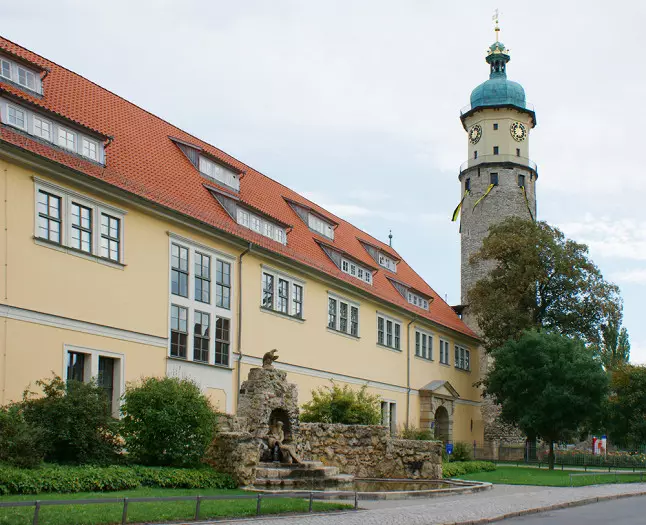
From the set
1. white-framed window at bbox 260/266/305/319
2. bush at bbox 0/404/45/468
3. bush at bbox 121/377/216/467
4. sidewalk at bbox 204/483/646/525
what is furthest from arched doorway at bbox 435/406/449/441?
bush at bbox 0/404/45/468

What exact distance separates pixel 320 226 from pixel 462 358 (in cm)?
1821

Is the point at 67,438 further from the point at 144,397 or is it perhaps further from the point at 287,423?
the point at 287,423

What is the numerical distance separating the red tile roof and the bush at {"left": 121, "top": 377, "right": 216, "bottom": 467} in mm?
6975

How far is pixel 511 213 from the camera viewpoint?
6362 centimetres

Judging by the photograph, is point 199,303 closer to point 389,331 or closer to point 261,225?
point 261,225

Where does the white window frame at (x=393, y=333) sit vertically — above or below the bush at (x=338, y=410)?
above

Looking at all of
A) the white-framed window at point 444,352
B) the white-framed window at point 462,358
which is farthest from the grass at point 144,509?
the white-framed window at point 462,358

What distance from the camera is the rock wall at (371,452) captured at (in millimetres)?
28031

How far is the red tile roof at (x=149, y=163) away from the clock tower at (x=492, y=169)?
22.4m

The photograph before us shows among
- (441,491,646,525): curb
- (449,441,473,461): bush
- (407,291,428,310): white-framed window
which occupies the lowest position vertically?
(449,441,473,461): bush

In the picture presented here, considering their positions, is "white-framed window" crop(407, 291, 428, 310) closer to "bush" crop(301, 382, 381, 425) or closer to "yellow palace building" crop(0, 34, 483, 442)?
"yellow palace building" crop(0, 34, 483, 442)

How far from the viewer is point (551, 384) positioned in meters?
46.1

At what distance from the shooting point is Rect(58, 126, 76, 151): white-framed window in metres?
25.4

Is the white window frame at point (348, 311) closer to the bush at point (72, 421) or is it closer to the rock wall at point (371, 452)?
the rock wall at point (371, 452)
